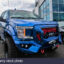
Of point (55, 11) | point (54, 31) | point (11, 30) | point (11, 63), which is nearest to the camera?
point (11, 63)

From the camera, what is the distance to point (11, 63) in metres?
3.03

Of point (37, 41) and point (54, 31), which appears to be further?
point (54, 31)

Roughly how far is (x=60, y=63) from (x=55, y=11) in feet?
52.6

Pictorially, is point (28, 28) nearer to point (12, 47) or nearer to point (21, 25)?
point (21, 25)

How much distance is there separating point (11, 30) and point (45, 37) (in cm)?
107

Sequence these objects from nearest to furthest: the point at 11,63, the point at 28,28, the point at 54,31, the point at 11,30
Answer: the point at 11,63
the point at 28,28
the point at 11,30
the point at 54,31

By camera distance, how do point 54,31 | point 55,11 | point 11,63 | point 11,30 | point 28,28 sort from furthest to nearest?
point 55,11
point 54,31
point 11,30
point 28,28
point 11,63

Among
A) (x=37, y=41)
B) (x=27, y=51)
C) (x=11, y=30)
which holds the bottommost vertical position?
(x=27, y=51)

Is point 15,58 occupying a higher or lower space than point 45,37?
lower

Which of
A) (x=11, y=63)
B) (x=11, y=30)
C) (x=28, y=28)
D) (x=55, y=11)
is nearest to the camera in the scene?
(x=11, y=63)

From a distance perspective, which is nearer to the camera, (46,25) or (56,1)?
(46,25)

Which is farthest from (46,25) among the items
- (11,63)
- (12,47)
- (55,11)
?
(55,11)

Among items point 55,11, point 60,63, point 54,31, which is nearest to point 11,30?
point 54,31

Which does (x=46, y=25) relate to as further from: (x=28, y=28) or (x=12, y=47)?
(x=12, y=47)
